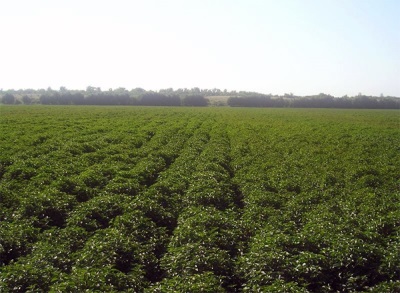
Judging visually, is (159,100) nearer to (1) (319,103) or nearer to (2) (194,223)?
(1) (319,103)

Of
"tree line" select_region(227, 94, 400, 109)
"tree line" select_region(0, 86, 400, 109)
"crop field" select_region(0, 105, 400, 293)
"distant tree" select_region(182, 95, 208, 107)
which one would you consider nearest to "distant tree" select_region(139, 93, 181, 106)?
"tree line" select_region(0, 86, 400, 109)

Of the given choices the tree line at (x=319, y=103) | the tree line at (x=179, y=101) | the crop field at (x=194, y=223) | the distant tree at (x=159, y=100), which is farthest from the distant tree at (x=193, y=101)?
the crop field at (x=194, y=223)

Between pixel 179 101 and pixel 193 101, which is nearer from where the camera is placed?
pixel 179 101

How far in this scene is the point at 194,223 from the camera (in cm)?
1202

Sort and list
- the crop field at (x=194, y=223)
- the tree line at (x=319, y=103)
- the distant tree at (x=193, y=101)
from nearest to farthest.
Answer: the crop field at (x=194, y=223), the tree line at (x=319, y=103), the distant tree at (x=193, y=101)

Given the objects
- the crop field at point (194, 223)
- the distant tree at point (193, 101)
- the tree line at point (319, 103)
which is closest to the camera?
the crop field at point (194, 223)

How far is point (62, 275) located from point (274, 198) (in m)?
9.66

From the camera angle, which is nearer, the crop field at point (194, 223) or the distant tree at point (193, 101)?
the crop field at point (194, 223)

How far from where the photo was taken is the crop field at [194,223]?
8.81 m

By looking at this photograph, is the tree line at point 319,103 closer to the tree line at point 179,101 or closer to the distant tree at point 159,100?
the tree line at point 179,101

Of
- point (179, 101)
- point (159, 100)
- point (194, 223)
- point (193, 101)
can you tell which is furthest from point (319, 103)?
point (194, 223)

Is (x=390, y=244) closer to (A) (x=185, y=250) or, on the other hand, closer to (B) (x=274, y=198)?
(B) (x=274, y=198)

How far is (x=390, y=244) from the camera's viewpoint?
34.6ft

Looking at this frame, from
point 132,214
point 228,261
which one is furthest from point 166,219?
point 228,261
